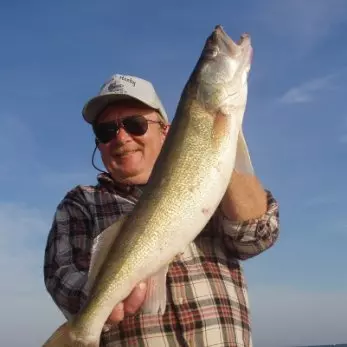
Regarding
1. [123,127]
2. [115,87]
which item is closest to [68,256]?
[123,127]

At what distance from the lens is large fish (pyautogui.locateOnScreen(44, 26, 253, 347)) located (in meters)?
5.40

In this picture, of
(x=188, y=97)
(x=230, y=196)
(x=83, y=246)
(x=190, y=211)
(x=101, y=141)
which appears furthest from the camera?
(x=101, y=141)

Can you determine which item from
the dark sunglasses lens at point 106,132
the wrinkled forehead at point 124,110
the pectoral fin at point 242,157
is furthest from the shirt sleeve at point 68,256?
the pectoral fin at point 242,157

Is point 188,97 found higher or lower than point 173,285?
higher

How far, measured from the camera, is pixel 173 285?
6.91 m

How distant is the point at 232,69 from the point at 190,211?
152 cm

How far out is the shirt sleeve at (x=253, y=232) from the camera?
687 cm

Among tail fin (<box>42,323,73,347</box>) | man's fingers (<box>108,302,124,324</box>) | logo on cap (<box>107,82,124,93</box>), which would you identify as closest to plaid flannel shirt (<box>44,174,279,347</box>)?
man's fingers (<box>108,302,124,324</box>)

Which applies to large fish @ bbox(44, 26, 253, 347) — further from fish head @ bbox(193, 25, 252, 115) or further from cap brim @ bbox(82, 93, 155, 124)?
cap brim @ bbox(82, 93, 155, 124)

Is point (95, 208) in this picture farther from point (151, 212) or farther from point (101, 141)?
point (151, 212)

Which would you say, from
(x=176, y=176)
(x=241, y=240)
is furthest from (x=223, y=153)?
(x=241, y=240)

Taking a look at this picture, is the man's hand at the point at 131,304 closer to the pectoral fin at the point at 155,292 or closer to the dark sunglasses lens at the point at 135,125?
the pectoral fin at the point at 155,292

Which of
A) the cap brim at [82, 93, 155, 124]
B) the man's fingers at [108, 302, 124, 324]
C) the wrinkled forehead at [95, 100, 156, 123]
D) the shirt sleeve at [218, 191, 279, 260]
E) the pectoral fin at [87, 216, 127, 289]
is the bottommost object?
the man's fingers at [108, 302, 124, 324]

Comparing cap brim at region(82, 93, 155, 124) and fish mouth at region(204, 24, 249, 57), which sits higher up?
cap brim at region(82, 93, 155, 124)
